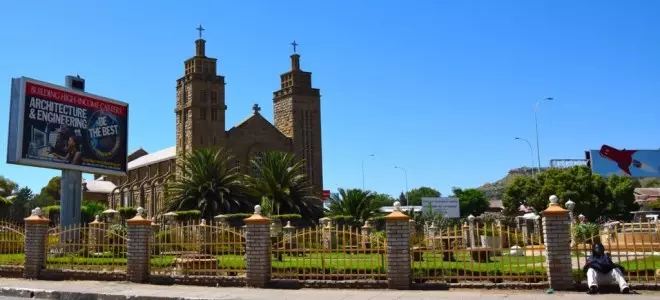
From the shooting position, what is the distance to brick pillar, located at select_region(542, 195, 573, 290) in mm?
12031

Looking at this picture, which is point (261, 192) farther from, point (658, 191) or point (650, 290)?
point (658, 191)

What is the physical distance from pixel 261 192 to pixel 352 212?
758cm

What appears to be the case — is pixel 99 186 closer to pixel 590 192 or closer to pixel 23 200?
pixel 23 200

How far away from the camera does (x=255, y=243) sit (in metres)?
13.8

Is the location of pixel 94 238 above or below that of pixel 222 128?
below

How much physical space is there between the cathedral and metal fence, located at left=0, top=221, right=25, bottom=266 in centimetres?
4108

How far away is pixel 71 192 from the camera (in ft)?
78.3

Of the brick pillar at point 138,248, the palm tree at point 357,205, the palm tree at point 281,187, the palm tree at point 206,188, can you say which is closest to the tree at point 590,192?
the palm tree at point 357,205

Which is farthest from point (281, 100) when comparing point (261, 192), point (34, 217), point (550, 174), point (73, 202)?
point (34, 217)

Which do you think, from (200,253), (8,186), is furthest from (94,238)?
(8,186)

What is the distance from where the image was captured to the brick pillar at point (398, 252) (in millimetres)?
12969

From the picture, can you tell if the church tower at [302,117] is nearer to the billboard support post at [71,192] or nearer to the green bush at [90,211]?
the green bush at [90,211]

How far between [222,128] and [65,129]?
132ft

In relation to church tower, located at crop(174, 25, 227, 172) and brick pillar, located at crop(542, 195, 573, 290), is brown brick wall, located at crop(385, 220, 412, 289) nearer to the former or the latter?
brick pillar, located at crop(542, 195, 573, 290)
